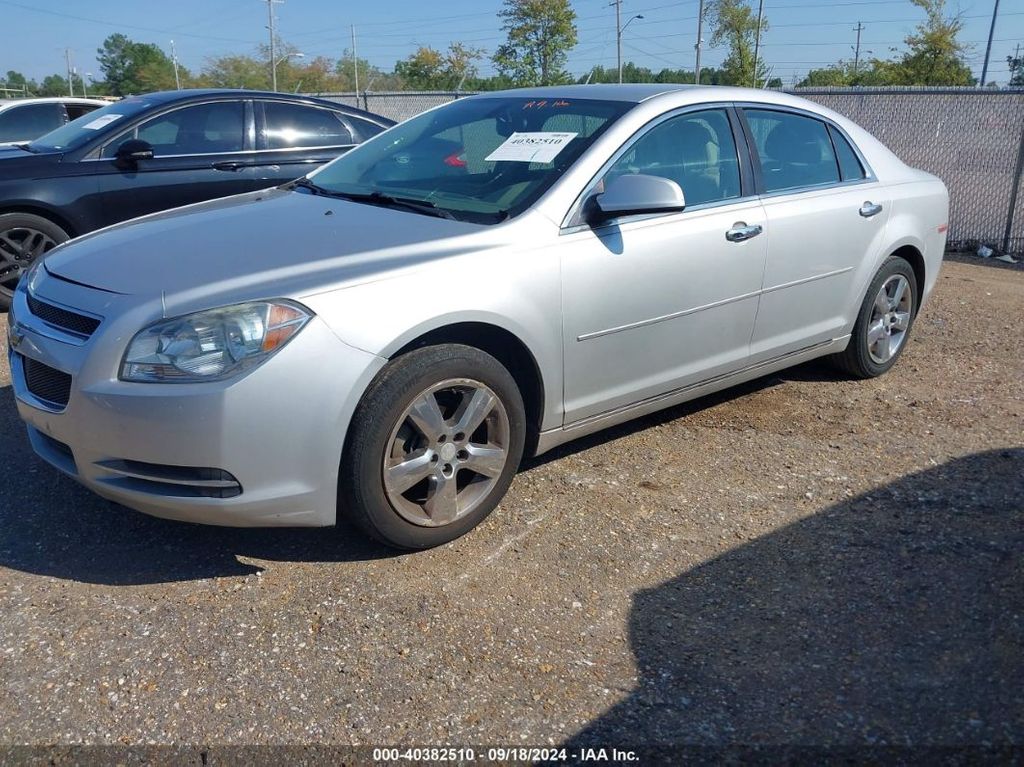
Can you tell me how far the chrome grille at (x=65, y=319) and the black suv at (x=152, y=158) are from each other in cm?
368

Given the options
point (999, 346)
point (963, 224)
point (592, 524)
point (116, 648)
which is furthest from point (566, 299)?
point (963, 224)

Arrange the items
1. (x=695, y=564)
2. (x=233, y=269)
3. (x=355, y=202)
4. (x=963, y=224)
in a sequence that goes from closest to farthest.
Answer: (x=233, y=269) < (x=695, y=564) < (x=355, y=202) < (x=963, y=224)

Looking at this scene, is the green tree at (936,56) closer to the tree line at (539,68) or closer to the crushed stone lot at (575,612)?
the tree line at (539,68)

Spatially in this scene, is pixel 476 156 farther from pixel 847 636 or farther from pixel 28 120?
pixel 28 120

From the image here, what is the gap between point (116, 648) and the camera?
2852 mm

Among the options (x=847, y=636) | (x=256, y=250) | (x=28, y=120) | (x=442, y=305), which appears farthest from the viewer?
(x=28, y=120)

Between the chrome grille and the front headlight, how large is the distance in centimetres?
26

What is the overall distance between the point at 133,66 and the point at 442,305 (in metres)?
93.5

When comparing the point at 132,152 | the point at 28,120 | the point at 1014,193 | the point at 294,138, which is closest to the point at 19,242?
the point at 132,152

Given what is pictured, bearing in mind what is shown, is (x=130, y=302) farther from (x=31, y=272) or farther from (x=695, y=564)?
(x=695, y=564)

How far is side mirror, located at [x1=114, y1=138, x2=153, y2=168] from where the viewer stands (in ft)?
22.0

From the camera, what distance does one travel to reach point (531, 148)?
12.9 ft

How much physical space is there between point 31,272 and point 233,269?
3.72ft

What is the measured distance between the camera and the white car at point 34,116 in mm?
11430
